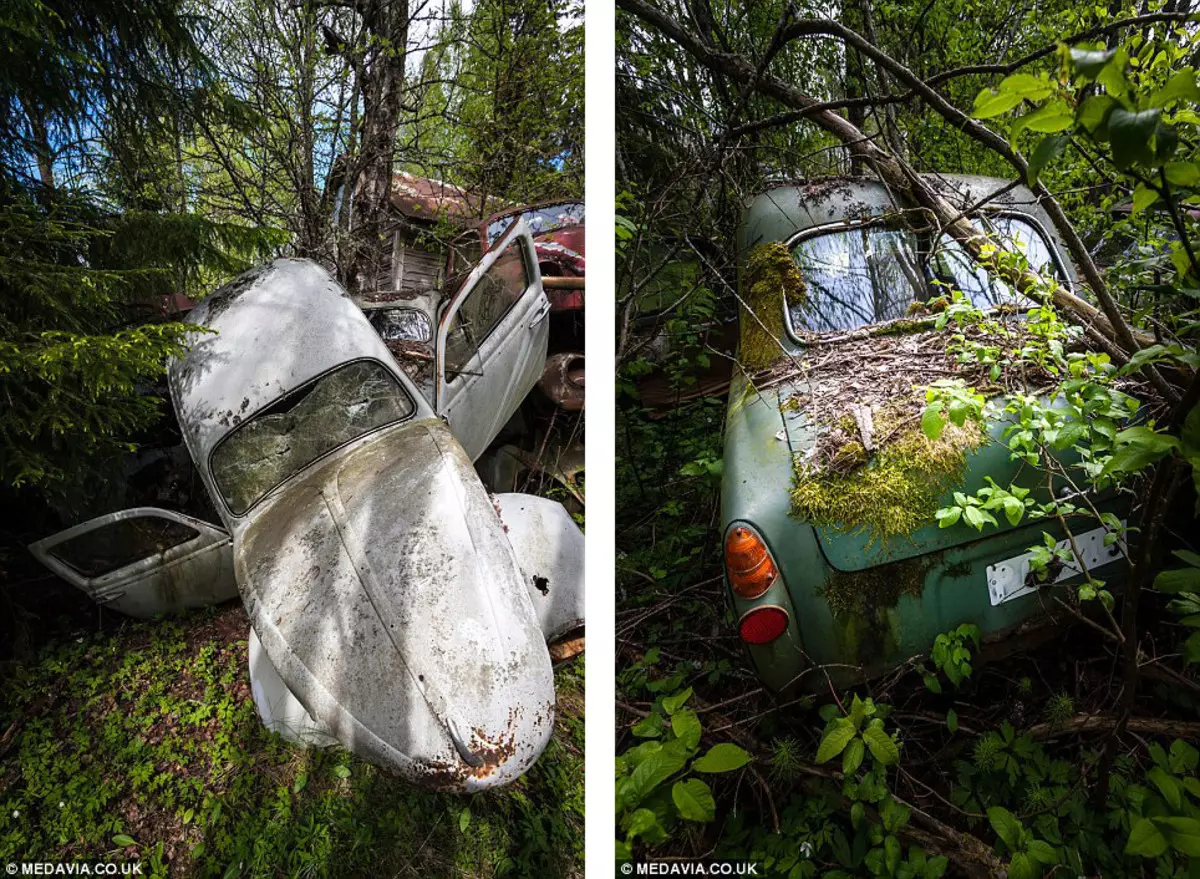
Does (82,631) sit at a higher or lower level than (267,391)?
lower

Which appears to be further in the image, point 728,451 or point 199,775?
point 728,451

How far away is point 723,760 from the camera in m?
1.36

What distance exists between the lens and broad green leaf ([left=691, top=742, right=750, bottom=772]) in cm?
134

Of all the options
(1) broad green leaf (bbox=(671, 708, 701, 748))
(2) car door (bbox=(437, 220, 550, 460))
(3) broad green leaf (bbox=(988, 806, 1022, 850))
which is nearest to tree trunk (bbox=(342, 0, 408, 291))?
(2) car door (bbox=(437, 220, 550, 460))

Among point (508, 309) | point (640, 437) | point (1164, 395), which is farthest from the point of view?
point (640, 437)

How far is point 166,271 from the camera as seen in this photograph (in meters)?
1.39

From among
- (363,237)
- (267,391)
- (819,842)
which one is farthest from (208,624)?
(819,842)

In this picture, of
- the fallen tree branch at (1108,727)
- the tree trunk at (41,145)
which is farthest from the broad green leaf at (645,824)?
the tree trunk at (41,145)

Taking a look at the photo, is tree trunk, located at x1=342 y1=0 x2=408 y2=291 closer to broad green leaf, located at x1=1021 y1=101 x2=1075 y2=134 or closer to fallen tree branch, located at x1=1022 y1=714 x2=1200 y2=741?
broad green leaf, located at x1=1021 y1=101 x2=1075 y2=134

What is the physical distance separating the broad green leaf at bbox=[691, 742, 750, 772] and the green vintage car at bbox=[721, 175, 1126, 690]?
→ 0.16 m

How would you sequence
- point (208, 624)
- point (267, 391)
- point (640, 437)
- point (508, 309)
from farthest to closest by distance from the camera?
point (640, 437)
point (508, 309)
point (267, 391)
point (208, 624)

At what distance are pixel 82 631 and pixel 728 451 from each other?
135cm

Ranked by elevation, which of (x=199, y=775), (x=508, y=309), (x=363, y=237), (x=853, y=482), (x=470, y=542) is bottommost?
(x=199, y=775)

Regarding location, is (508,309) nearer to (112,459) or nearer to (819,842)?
(112,459)
